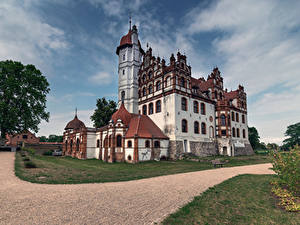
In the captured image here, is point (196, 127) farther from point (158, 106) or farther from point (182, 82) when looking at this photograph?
point (182, 82)

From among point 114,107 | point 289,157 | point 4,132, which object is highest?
point 114,107

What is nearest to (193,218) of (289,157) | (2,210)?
(289,157)

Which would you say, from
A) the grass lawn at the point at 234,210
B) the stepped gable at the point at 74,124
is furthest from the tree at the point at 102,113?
the grass lawn at the point at 234,210

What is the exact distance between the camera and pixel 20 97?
1328 inches

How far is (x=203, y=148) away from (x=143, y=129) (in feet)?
40.2

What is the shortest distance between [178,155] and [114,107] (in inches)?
869

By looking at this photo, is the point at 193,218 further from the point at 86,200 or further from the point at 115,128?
the point at 115,128

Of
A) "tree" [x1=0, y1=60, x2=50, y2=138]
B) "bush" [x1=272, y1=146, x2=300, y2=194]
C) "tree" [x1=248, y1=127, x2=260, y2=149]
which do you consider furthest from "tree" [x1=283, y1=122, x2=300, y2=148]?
"tree" [x1=0, y1=60, x2=50, y2=138]

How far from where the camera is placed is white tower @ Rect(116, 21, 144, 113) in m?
38.3

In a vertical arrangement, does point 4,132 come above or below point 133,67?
below

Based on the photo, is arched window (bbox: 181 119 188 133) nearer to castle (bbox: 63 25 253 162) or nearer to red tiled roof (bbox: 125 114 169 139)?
castle (bbox: 63 25 253 162)

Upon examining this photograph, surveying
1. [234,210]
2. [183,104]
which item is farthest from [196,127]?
[234,210]

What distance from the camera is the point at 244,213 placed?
245 inches

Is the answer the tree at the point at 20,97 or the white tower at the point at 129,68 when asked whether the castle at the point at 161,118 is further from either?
the tree at the point at 20,97
